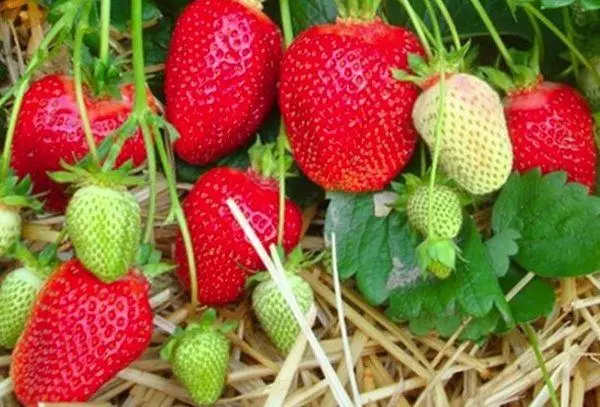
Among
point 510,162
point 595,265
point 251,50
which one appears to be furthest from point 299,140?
point 595,265

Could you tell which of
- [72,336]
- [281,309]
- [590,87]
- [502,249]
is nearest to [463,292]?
[502,249]

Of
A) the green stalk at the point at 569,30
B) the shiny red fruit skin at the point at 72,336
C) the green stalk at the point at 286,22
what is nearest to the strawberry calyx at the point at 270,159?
the green stalk at the point at 286,22

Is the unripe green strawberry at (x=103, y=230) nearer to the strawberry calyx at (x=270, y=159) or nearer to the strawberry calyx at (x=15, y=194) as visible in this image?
the strawberry calyx at (x=15, y=194)

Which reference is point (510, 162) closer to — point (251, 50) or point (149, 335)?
point (251, 50)

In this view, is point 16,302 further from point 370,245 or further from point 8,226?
point 370,245

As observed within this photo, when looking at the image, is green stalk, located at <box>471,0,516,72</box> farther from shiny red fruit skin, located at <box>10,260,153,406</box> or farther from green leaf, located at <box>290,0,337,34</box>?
shiny red fruit skin, located at <box>10,260,153,406</box>

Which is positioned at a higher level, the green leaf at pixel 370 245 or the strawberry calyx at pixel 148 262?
the strawberry calyx at pixel 148 262

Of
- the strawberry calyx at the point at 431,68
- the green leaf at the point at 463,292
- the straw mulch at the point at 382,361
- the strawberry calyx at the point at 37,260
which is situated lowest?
the straw mulch at the point at 382,361
